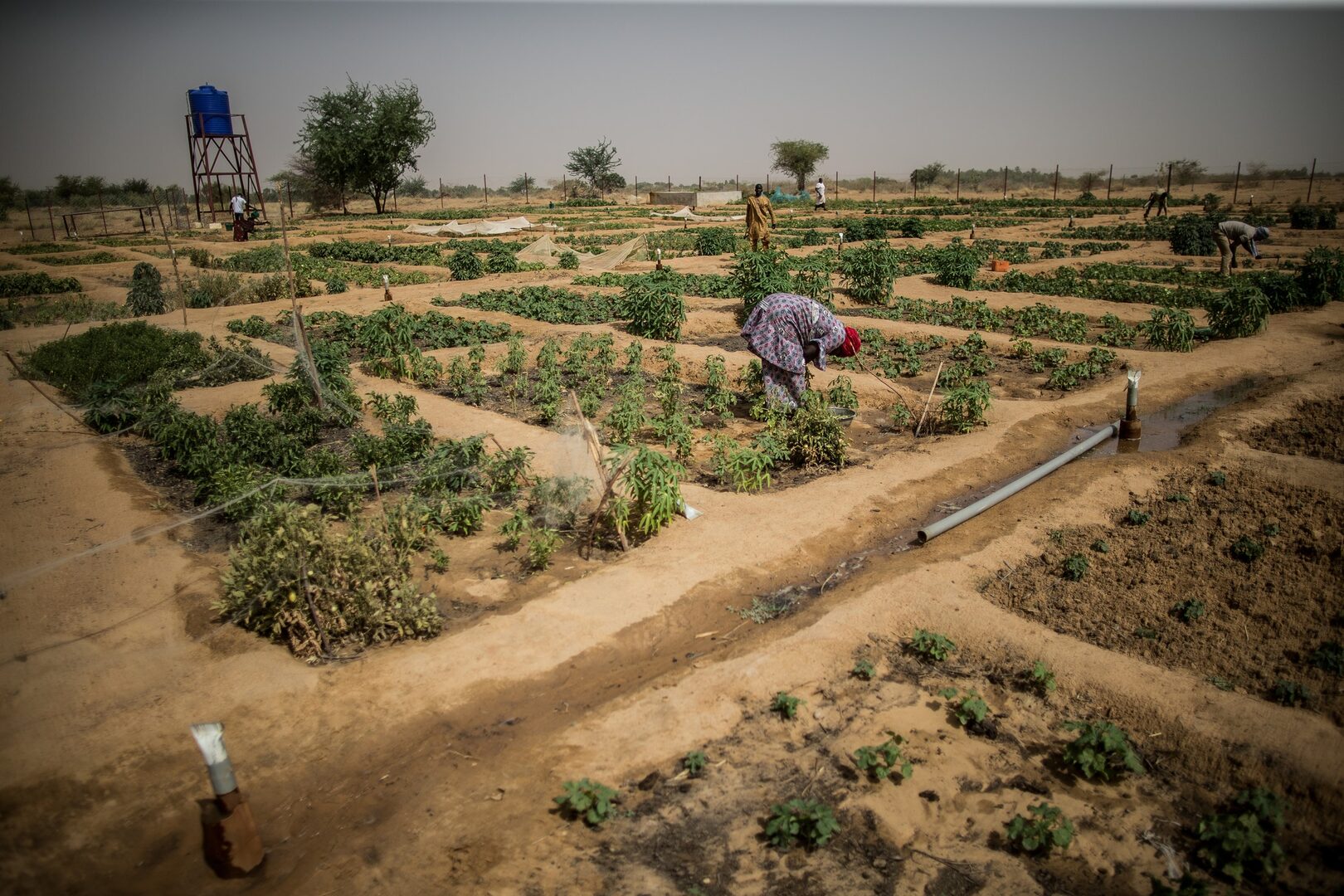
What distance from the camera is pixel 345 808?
3766 millimetres

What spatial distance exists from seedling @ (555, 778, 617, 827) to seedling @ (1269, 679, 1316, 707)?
331cm

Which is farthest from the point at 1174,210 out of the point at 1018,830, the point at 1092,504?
the point at 1018,830

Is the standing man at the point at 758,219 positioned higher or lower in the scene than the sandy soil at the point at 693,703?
higher

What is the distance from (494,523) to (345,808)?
285cm

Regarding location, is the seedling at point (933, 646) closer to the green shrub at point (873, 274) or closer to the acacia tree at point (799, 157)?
the green shrub at point (873, 274)

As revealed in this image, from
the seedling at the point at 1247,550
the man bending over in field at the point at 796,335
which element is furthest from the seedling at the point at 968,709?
the man bending over in field at the point at 796,335

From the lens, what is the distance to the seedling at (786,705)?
4.17 metres

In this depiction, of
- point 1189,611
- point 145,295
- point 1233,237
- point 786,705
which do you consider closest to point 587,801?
point 786,705

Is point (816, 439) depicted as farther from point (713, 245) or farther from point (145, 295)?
point (713, 245)

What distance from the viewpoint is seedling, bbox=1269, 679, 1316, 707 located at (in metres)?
4.10

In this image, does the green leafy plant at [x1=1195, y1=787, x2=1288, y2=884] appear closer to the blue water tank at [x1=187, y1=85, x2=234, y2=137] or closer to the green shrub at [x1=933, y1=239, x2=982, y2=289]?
the green shrub at [x1=933, y1=239, x2=982, y2=289]

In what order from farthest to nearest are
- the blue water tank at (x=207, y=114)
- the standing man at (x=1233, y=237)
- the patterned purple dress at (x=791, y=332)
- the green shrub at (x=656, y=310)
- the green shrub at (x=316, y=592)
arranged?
the blue water tank at (x=207, y=114)
the standing man at (x=1233, y=237)
the green shrub at (x=656, y=310)
the patterned purple dress at (x=791, y=332)
the green shrub at (x=316, y=592)

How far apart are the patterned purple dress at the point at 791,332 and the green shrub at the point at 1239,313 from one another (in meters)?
6.82

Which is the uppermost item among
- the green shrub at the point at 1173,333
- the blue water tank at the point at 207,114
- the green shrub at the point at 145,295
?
the blue water tank at the point at 207,114
